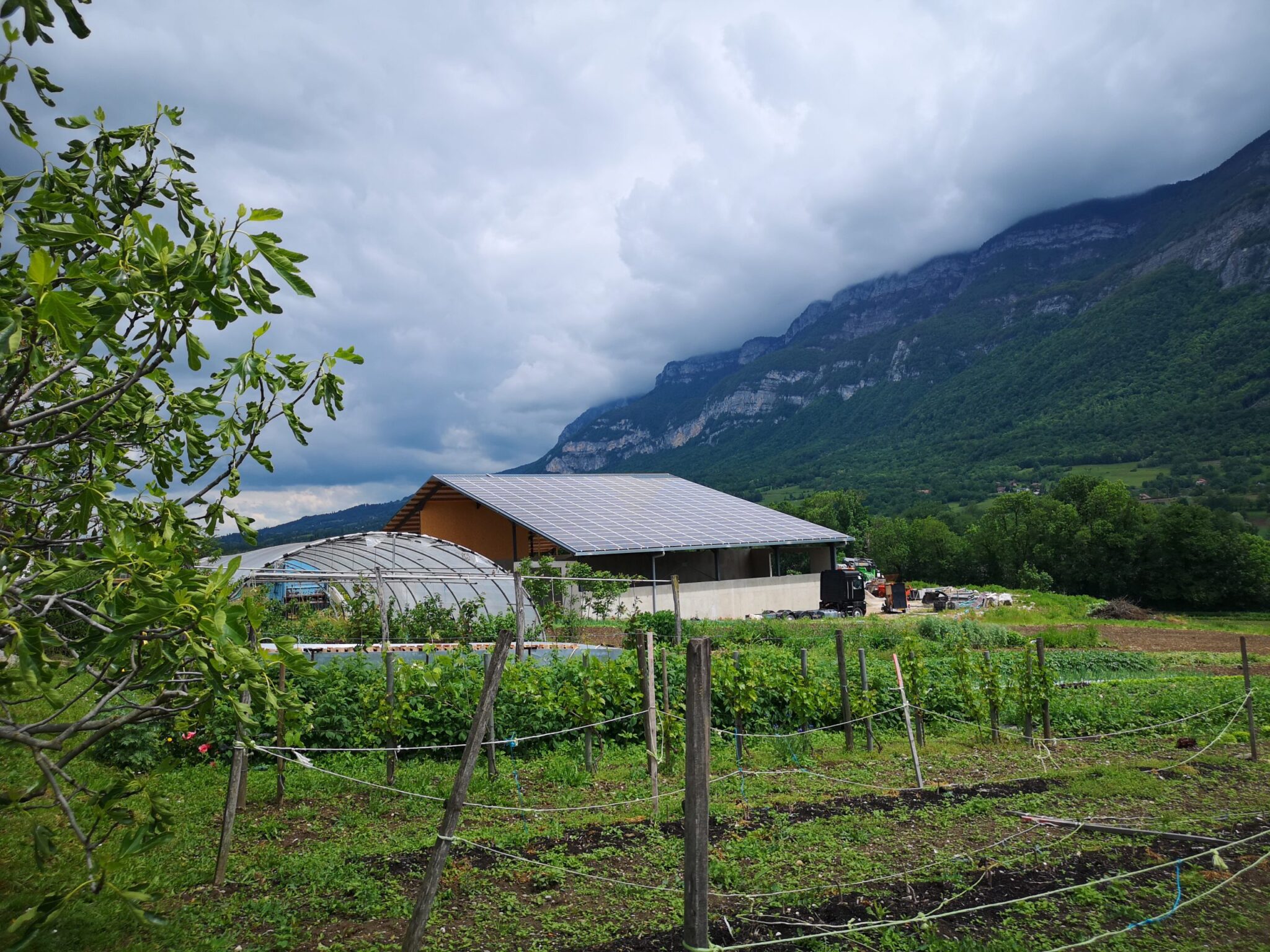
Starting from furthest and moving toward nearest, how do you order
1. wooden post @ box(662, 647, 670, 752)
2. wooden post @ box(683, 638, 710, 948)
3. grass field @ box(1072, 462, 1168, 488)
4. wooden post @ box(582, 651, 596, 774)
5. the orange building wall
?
grass field @ box(1072, 462, 1168, 488)
the orange building wall
wooden post @ box(582, 651, 596, 774)
wooden post @ box(662, 647, 670, 752)
wooden post @ box(683, 638, 710, 948)

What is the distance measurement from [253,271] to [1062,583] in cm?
5179

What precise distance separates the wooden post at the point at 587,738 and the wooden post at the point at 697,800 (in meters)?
4.70

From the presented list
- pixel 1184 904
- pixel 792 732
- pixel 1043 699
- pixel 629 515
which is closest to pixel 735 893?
pixel 1184 904

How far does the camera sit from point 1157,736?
1130cm

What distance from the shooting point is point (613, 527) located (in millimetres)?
29688

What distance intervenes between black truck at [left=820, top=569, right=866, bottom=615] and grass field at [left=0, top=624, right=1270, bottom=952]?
901 inches

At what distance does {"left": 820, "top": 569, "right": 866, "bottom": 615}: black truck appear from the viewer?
107 feet

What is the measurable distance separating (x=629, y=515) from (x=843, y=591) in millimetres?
10229

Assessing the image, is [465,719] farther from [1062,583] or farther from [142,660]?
[1062,583]

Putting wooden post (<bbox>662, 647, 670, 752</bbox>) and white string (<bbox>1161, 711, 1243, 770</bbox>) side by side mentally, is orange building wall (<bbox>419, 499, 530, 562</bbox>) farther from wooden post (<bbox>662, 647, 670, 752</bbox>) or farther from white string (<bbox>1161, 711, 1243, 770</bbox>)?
white string (<bbox>1161, 711, 1243, 770</bbox>)

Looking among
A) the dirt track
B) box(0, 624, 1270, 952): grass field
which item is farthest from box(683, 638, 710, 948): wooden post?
the dirt track

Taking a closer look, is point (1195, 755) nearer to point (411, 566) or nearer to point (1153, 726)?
point (1153, 726)

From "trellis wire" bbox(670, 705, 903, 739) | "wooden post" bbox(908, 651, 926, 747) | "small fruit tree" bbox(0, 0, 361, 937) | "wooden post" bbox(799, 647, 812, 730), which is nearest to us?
"small fruit tree" bbox(0, 0, 361, 937)

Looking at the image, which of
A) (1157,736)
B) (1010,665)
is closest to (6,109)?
(1157,736)
